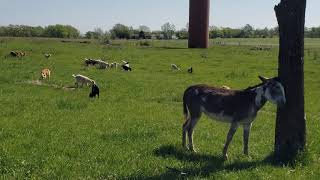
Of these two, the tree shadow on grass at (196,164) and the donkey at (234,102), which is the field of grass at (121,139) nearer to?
the tree shadow on grass at (196,164)

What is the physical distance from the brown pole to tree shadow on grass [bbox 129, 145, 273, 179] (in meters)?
75.7

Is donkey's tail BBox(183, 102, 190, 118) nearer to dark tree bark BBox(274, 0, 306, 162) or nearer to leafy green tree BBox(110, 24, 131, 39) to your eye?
dark tree bark BBox(274, 0, 306, 162)

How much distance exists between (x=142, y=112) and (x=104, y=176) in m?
9.81

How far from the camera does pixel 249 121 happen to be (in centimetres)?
1262

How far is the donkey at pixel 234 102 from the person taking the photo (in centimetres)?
1233

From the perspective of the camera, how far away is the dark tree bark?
12.1 metres

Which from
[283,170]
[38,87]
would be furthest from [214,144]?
[38,87]

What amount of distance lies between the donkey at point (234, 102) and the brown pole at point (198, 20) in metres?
75.2

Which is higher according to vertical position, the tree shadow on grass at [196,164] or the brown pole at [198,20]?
the brown pole at [198,20]

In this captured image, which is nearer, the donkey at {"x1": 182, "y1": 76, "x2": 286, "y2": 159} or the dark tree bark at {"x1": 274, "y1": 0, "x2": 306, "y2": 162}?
the dark tree bark at {"x1": 274, "y1": 0, "x2": 306, "y2": 162}

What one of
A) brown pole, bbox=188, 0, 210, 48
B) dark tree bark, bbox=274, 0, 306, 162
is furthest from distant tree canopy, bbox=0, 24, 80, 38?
dark tree bark, bbox=274, 0, 306, 162

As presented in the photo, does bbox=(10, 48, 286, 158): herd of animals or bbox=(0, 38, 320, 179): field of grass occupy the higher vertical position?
bbox=(10, 48, 286, 158): herd of animals

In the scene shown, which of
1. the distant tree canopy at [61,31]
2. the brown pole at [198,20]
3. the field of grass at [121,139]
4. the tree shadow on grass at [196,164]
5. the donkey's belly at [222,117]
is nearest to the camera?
the tree shadow on grass at [196,164]

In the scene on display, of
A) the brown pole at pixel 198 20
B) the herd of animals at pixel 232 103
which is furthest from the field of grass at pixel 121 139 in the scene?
the brown pole at pixel 198 20
